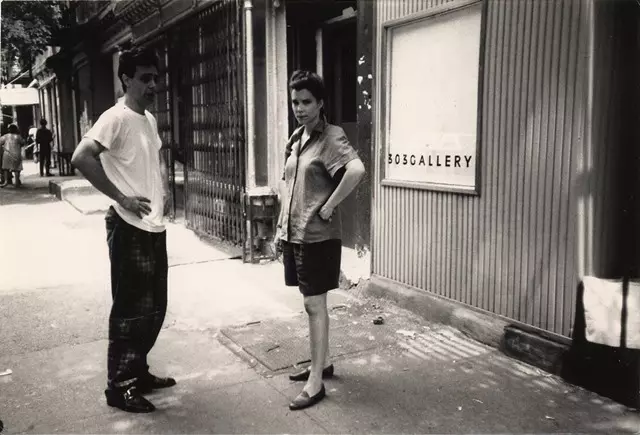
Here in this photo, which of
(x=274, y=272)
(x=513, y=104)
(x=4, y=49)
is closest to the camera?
(x=513, y=104)

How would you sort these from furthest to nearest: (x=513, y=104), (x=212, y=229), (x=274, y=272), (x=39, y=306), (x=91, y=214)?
(x=91, y=214)
(x=212, y=229)
(x=274, y=272)
(x=39, y=306)
(x=513, y=104)

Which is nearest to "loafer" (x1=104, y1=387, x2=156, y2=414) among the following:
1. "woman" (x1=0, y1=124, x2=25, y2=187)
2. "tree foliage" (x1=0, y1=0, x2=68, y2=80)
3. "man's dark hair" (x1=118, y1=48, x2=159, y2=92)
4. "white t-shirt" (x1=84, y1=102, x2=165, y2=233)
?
"white t-shirt" (x1=84, y1=102, x2=165, y2=233)

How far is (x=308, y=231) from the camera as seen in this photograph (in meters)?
3.51

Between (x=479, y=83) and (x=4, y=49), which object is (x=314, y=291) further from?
(x=4, y=49)

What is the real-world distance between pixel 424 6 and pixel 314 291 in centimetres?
280

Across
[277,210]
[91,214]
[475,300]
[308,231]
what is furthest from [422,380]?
[91,214]

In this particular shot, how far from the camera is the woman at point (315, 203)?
347 cm

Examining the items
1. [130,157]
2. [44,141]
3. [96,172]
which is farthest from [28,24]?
[96,172]

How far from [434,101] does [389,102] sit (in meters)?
0.61

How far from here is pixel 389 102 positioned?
5539 millimetres

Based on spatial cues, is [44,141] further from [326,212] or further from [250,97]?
[326,212]

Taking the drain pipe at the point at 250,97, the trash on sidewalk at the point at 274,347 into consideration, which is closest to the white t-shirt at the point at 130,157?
the trash on sidewalk at the point at 274,347

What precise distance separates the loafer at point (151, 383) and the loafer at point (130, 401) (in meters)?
0.17

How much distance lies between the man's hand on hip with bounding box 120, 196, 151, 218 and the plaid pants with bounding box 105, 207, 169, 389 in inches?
4.7
